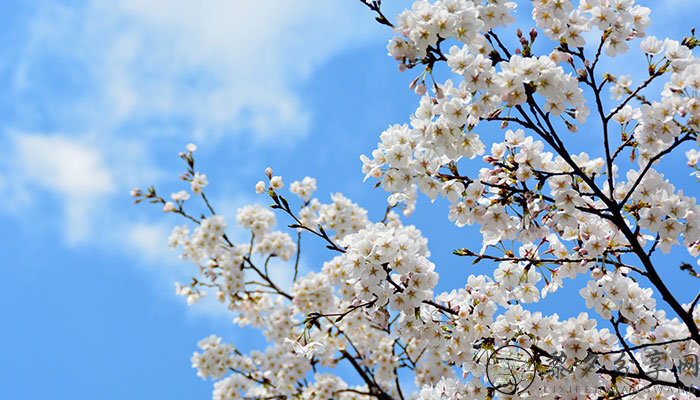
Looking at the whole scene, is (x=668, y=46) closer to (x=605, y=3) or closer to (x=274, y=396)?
(x=605, y=3)

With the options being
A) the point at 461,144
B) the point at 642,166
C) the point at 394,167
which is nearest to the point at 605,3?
the point at 642,166

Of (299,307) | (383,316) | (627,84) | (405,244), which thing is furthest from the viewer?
(299,307)

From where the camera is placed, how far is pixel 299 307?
7199 mm

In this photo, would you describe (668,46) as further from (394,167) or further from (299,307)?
(299,307)

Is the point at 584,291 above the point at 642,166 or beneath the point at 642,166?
beneath

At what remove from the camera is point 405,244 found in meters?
3.62

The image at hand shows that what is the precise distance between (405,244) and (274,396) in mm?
4545

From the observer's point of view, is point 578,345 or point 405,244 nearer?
point 405,244

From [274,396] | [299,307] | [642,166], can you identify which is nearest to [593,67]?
[642,166]

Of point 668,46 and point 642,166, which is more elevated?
point 668,46

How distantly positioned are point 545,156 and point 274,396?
5.16m

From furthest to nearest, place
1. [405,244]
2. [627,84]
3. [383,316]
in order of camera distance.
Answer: [627,84], [383,316], [405,244]

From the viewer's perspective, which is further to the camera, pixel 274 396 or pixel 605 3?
pixel 274 396

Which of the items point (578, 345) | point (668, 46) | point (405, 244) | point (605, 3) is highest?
point (605, 3)
